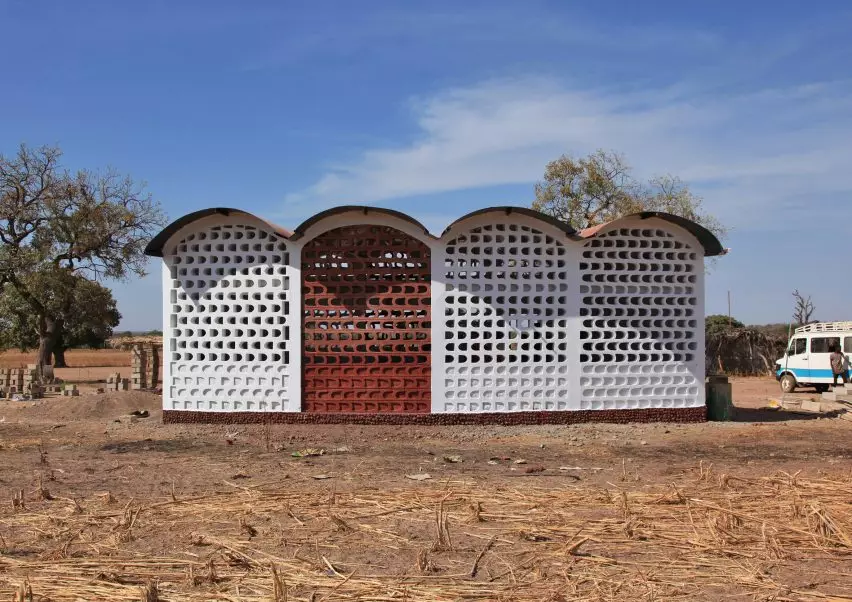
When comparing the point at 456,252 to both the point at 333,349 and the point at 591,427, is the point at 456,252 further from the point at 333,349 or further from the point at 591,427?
the point at 591,427

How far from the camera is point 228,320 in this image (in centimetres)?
1364

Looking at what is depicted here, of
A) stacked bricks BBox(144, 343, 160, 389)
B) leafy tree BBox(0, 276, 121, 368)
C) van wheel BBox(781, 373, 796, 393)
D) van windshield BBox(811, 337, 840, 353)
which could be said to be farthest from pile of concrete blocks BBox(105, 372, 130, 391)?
van windshield BBox(811, 337, 840, 353)

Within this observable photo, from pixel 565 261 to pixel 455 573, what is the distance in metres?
8.85

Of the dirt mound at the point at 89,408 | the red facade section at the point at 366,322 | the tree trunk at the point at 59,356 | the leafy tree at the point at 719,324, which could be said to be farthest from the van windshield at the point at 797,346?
the tree trunk at the point at 59,356

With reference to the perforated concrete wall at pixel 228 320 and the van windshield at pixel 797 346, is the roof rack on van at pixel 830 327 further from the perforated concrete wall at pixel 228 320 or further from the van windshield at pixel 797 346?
the perforated concrete wall at pixel 228 320

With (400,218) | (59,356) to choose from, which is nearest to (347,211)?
(400,218)

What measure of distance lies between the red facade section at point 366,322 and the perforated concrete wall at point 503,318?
0.35 meters

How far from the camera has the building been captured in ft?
43.7

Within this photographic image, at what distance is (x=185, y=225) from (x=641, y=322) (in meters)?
8.02

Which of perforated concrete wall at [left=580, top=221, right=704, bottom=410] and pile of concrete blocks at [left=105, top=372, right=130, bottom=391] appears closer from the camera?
perforated concrete wall at [left=580, top=221, right=704, bottom=410]

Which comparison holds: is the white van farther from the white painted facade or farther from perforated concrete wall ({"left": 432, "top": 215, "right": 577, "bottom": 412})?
perforated concrete wall ({"left": 432, "top": 215, "right": 577, "bottom": 412})

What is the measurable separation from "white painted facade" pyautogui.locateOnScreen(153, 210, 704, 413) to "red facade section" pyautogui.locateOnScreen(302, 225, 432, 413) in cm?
20

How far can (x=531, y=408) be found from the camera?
13.4m

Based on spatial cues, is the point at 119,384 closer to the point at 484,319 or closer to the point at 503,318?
the point at 484,319
